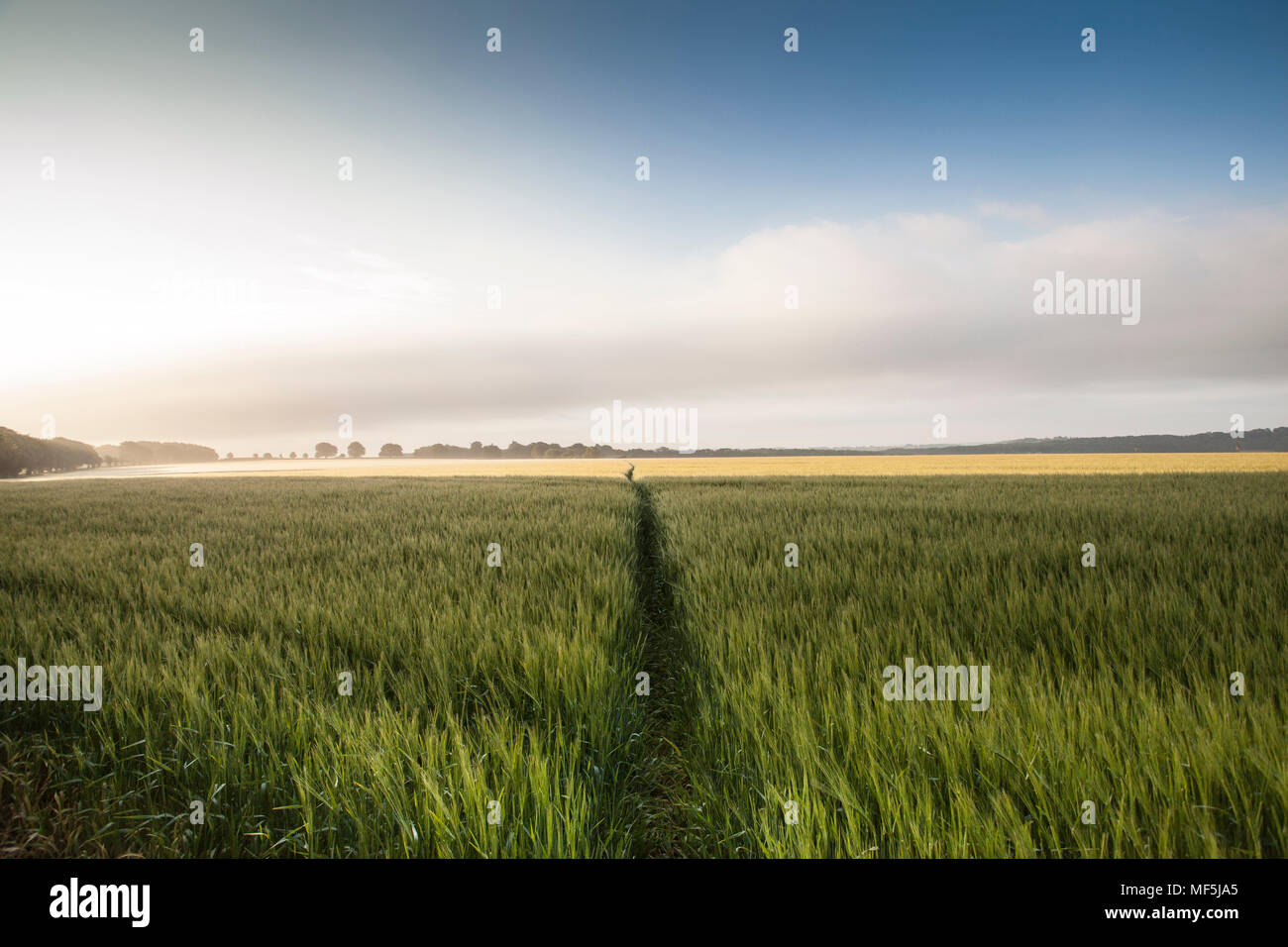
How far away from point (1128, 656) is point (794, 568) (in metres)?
2.34

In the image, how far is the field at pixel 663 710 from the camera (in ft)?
4.95

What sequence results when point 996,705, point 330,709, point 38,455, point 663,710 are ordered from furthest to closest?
point 38,455, point 663,710, point 330,709, point 996,705

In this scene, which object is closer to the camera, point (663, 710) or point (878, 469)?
point (663, 710)

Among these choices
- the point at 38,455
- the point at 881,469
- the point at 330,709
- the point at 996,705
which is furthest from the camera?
the point at 38,455

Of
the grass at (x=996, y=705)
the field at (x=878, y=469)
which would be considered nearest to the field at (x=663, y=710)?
the grass at (x=996, y=705)

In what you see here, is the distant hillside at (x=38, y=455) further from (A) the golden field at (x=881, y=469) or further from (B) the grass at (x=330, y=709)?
(B) the grass at (x=330, y=709)

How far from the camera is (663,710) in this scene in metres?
2.98

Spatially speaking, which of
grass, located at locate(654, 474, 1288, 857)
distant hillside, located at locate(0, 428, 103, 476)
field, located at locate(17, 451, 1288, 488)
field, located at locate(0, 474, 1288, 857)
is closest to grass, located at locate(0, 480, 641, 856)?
field, located at locate(0, 474, 1288, 857)

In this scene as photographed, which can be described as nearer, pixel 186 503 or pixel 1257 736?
pixel 1257 736

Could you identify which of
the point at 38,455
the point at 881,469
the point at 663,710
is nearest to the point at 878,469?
the point at 881,469

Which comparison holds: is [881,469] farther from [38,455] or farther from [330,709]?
[38,455]
